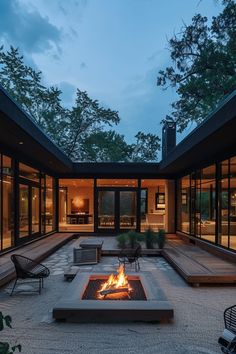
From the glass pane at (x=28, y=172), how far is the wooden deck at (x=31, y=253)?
2.20m

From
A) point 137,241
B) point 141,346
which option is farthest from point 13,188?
point 141,346

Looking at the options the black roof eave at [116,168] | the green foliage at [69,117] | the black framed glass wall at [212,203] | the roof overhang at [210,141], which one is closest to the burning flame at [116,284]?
the roof overhang at [210,141]

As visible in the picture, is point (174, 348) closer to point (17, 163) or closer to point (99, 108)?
point (17, 163)

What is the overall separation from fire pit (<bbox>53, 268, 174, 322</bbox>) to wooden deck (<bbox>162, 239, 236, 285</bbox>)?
137 cm

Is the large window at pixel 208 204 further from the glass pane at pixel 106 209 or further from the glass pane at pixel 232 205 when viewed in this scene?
the glass pane at pixel 106 209

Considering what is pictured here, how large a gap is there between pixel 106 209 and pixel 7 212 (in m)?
6.91

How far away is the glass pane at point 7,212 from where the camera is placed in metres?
9.66

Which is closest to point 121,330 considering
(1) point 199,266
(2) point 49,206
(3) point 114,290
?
(3) point 114,290

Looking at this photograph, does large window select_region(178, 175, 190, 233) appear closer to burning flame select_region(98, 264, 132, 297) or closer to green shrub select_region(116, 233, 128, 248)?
green shrub select_region(116, 233, 128, 248)

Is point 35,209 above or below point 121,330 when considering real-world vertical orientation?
above

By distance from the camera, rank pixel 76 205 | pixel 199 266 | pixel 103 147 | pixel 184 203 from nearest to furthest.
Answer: pixel 199 266, pixel 184 203, pixel 76 205, pixel 103 147

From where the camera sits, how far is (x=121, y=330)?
463 cm

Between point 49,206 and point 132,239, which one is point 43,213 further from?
point 132,239

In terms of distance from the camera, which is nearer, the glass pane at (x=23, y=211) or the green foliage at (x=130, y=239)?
the glass pane at (x=23, y=211)
